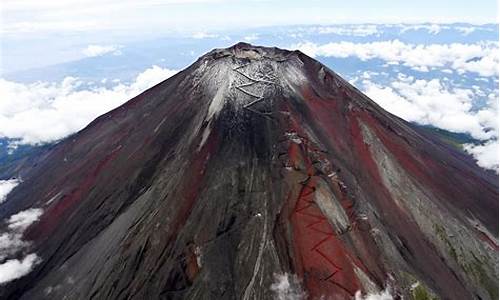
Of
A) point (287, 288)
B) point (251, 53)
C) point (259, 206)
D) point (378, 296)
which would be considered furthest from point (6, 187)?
point (378, 296)

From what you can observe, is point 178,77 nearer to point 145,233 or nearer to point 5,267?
point 145,233

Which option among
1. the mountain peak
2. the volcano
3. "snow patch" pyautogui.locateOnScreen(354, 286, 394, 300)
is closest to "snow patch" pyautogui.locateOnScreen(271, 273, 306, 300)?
the volcano

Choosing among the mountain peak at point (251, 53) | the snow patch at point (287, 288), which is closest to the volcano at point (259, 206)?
the snow patch at point (287, 288)

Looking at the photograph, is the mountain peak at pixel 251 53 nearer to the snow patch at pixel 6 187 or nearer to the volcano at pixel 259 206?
the volcano at pixel 259 206

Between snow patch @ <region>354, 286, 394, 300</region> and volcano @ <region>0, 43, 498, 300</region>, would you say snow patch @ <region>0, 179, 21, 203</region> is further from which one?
snow patch @ <region>354, 286, 394, 300</region>

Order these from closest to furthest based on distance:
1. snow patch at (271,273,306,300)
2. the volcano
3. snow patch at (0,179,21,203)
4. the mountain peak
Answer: snow patch at (271,273,306,300), the volcano, the mountain peak, snow patch at (0,179,21,203)

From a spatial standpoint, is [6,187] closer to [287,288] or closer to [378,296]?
[287,288]
